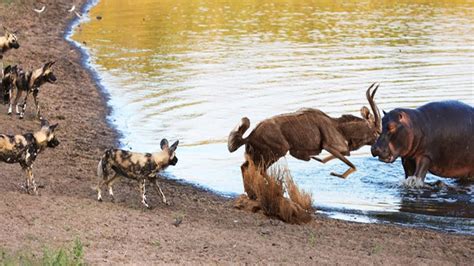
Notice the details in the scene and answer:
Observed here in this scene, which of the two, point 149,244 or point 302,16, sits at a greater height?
point 149,244

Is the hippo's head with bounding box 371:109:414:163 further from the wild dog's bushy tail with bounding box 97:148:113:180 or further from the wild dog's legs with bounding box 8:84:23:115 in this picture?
the wild dog's legs with bounding box 8:84:23:115

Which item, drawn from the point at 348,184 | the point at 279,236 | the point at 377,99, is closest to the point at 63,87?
the point at 377,99

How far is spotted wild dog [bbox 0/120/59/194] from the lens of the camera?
11547mm

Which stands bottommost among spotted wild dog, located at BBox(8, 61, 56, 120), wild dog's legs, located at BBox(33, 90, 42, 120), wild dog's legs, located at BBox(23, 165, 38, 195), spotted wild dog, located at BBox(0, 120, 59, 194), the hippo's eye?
wild dog's legs, located at BBox(33, 90, 42, 120)

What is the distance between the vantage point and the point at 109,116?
19.7 metres

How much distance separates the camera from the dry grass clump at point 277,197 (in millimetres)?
12148

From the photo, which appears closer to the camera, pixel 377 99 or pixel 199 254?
pixel 199 254

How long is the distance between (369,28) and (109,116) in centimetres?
1444

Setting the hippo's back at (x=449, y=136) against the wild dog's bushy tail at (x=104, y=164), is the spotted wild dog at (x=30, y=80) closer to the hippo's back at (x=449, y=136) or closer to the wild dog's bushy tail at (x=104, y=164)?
the wild dog's bushy tail at (x=104, y=164)

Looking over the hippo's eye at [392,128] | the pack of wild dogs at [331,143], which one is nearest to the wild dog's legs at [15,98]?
the pack of wild dogs at [331,143]

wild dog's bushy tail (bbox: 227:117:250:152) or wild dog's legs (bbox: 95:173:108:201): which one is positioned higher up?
wild dog's bushy tail (bbox: 227:117:250:152)

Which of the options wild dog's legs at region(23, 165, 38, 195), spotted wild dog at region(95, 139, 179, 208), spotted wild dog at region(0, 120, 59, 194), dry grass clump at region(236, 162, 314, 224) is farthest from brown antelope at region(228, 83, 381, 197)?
wild dog's legs at region(23, 165, 38, 195)

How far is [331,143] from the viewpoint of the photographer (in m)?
13.1

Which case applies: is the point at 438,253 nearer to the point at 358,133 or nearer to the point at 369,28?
the point at 358,133
